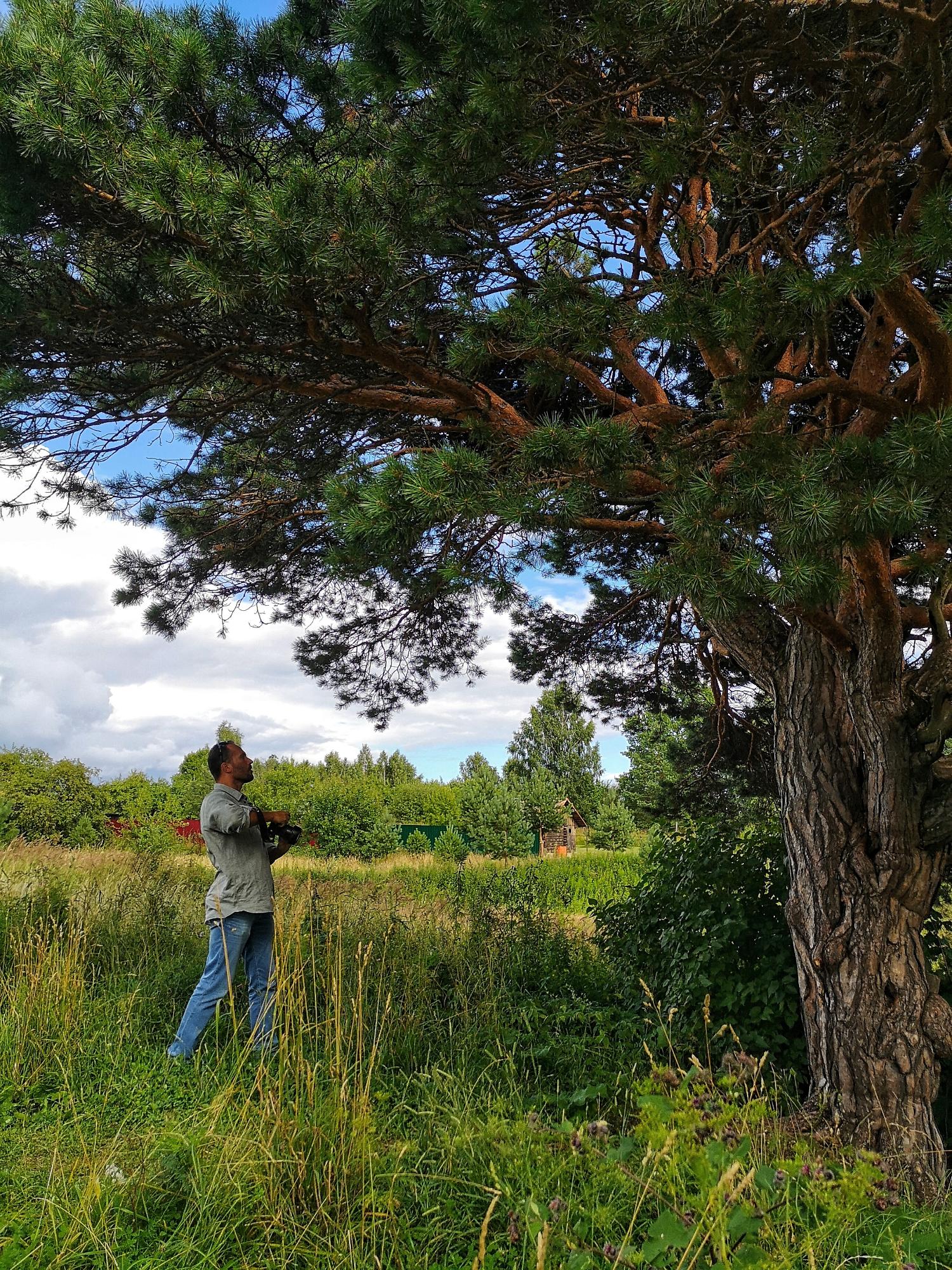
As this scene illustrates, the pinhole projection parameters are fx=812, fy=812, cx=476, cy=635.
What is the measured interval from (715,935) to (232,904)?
285cm

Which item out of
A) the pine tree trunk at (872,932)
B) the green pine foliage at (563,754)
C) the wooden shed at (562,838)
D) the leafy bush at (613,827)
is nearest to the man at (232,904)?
the pine tree trunk at (872,932)

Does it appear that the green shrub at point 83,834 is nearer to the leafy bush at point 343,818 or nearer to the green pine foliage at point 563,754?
the leafy bush at point 343,818

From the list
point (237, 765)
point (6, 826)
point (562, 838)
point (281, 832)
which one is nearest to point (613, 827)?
point (562, 838)

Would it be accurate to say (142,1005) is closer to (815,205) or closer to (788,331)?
(788,331)

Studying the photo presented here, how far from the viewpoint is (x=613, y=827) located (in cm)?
2811

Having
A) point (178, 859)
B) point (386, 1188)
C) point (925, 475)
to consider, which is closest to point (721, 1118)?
point (386, 1188)

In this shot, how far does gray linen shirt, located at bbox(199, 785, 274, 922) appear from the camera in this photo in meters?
4.14

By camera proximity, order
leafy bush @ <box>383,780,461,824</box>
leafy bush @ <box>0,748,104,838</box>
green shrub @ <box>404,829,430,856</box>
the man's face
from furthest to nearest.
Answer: leafy bush @ <box>383,780,461,824</box> < green shrub @ <box>404,829,430,856</box> < leafy bush @ <box>0,748,104,838</box> < the man's face

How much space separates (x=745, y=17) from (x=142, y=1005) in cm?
530

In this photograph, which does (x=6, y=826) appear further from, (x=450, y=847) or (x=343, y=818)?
(x=450, y=847)

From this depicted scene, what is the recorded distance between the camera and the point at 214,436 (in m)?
5.71

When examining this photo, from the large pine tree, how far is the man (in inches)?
60.3

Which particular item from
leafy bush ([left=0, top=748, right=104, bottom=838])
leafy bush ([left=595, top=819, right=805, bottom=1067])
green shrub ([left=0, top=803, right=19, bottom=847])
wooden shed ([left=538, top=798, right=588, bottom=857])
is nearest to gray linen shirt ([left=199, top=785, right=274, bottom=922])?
leafy bush ([left=595, top=819, right=805, bottom=1067])

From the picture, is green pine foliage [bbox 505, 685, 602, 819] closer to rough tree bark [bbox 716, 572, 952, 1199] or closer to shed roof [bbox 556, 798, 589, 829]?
shed roof [bbox 556, 798, 589, 829]
